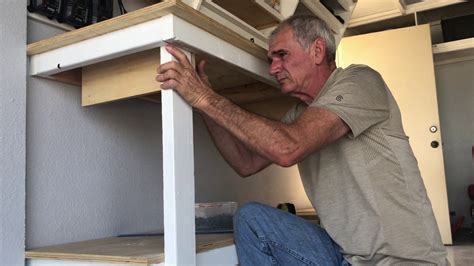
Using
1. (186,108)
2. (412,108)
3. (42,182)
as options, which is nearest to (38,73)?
(42,182)

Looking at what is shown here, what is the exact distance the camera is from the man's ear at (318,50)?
4.05ft

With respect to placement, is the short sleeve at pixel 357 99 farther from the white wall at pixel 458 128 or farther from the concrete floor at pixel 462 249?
the white wall at pixel 458 128

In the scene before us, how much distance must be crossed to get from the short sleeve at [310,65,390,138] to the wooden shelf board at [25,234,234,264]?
15.9 inches

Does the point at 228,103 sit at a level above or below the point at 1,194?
above

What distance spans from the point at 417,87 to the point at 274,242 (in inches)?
120

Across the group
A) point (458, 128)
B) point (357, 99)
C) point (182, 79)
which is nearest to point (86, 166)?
point (182, 79)

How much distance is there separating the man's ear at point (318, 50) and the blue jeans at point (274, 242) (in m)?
0.46

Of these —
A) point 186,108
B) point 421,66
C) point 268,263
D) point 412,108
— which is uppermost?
point 421,66

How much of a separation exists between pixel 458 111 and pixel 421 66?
92 centimetres

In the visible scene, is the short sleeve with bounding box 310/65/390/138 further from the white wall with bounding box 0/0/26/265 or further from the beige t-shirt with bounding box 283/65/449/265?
the white wall with bounding box 0/0/26/265

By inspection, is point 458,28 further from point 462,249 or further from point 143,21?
point 143,21

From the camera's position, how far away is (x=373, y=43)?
3.89 m

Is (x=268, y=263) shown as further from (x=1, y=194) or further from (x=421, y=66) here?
(x=421, y=66)

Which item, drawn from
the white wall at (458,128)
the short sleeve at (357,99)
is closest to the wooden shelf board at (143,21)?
the short sleeve at (357,99)
